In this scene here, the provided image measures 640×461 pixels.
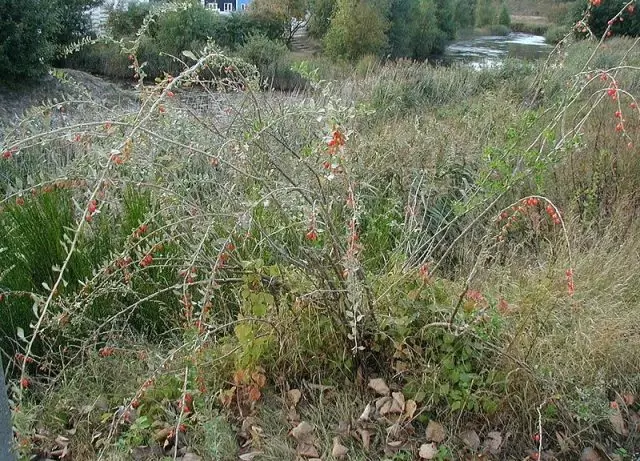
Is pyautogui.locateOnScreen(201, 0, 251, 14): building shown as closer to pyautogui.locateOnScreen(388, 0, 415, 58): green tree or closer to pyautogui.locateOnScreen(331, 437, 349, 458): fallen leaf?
pyautogui.locateOnScreen(388, 0, 415, 58): green tree

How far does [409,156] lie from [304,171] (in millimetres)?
1695

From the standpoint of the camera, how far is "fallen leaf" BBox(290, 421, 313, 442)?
2252mm

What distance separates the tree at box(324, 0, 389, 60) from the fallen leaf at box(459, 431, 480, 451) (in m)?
16.6

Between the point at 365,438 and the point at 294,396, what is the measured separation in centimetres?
33

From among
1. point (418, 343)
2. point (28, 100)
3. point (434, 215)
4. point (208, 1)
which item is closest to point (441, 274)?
point (434, 215)

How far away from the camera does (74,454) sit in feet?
7.54

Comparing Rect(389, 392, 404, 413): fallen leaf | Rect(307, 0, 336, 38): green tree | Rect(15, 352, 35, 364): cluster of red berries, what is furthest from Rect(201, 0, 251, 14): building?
Rect(389, 392, 404, 413): fallen leaf

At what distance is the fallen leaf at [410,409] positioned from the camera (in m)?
2.26

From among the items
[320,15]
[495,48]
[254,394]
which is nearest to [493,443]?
[254,394]

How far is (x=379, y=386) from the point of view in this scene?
2383 millimetres

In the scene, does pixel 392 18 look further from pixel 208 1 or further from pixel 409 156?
pixel 409 156

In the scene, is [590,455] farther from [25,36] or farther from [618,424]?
[25,36]

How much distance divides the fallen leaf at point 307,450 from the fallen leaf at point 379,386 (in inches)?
12.8

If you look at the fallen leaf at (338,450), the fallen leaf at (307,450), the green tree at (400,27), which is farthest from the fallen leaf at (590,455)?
the green tree at (400,27)
